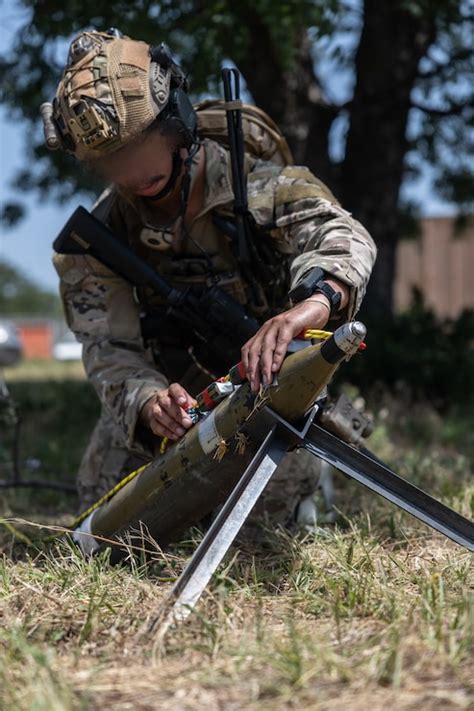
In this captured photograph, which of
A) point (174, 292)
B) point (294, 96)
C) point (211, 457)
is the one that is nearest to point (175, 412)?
point (211, 457)

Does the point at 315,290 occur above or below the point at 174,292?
above

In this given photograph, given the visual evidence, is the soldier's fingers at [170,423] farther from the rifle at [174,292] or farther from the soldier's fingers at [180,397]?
the rifle at [174,292]

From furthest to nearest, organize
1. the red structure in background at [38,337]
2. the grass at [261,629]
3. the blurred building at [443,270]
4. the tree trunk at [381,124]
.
A: 1. the red structure in background at [38,337]
2. the blurred building at [443,270]
3. the tree trunk at [381,124]
4. the grass at [261,629]

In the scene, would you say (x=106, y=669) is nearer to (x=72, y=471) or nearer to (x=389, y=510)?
(x=389, y=510)

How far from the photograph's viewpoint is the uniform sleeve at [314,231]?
2.46 metres

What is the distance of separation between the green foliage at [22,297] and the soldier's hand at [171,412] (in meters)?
64.7

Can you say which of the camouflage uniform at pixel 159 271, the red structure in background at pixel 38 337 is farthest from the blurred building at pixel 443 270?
the camouflage uniform at pixel 159 271

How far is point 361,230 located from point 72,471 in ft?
9.76

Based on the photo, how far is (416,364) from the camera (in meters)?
6.71

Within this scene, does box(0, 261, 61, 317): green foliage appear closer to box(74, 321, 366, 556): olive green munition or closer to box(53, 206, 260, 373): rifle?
box(53, 206, 260, 373): rifle

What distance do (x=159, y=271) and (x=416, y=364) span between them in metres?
3.97

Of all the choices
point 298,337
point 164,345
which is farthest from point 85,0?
point 298,337

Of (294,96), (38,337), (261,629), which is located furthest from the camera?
(38,337)

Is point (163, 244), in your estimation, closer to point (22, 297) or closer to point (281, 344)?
point (281, 344)
